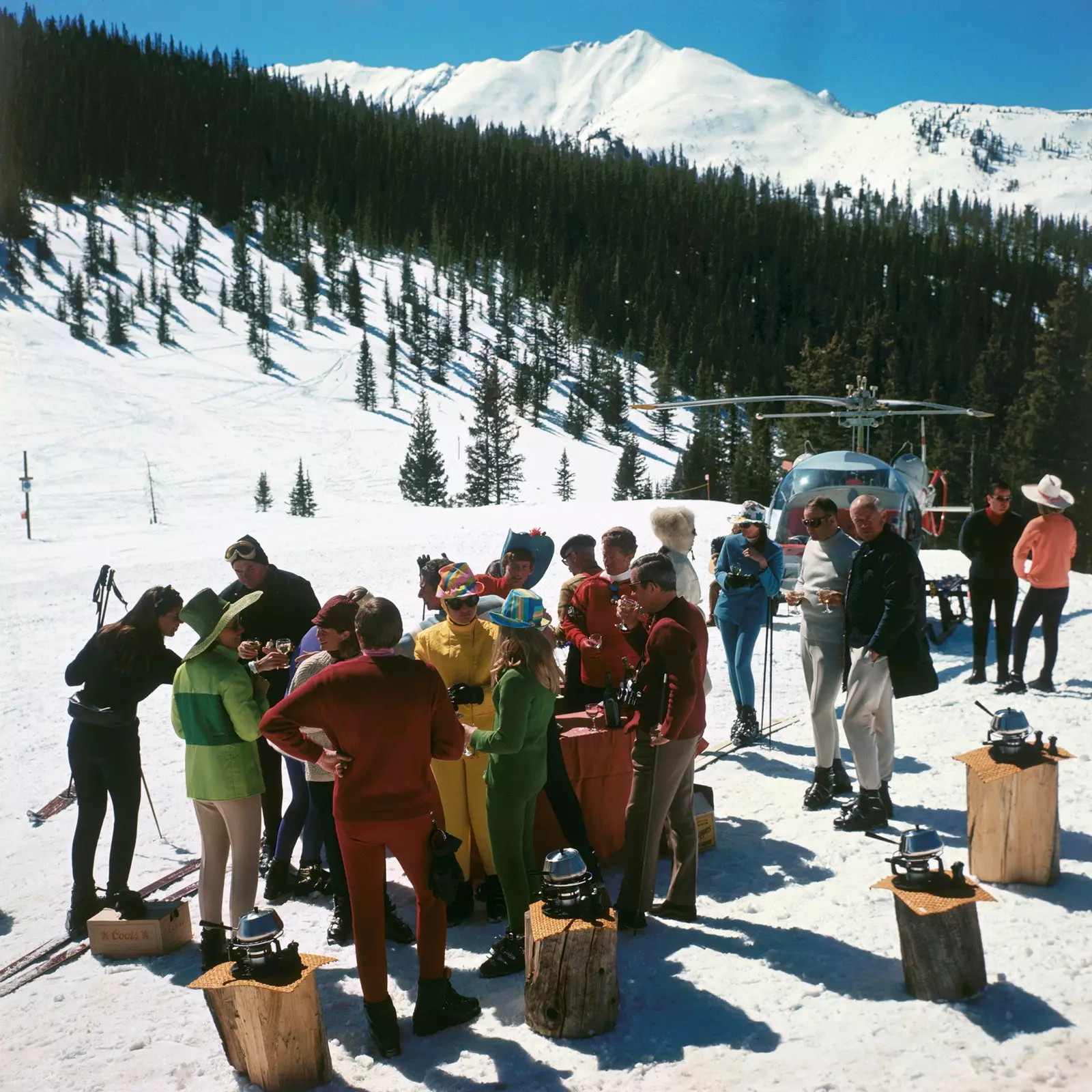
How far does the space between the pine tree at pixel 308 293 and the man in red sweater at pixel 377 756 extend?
8788 cm

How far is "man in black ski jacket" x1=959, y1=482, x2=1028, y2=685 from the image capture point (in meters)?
8.52

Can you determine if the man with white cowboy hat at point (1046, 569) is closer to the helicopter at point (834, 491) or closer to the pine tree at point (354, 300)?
the helicopter at point (834, 491)

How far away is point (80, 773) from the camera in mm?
4883

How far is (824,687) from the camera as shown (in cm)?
570

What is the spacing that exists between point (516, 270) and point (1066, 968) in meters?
110

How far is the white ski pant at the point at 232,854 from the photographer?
4309 millimetres

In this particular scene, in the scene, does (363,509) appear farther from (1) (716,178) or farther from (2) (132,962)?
(1) (716,178)

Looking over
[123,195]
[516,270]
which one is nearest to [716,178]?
[516,270]

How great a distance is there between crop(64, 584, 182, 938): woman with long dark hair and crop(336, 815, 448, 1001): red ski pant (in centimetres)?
158

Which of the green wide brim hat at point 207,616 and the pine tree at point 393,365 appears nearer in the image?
the green wide brim hat at point 207,616

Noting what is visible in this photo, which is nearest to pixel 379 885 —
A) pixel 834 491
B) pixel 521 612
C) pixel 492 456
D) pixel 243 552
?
pixel 521 612

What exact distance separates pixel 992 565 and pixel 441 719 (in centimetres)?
657

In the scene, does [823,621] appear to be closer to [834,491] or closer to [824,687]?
[824,687]

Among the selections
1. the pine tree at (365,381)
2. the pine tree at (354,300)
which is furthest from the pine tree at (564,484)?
the pine tree at (354,300)
